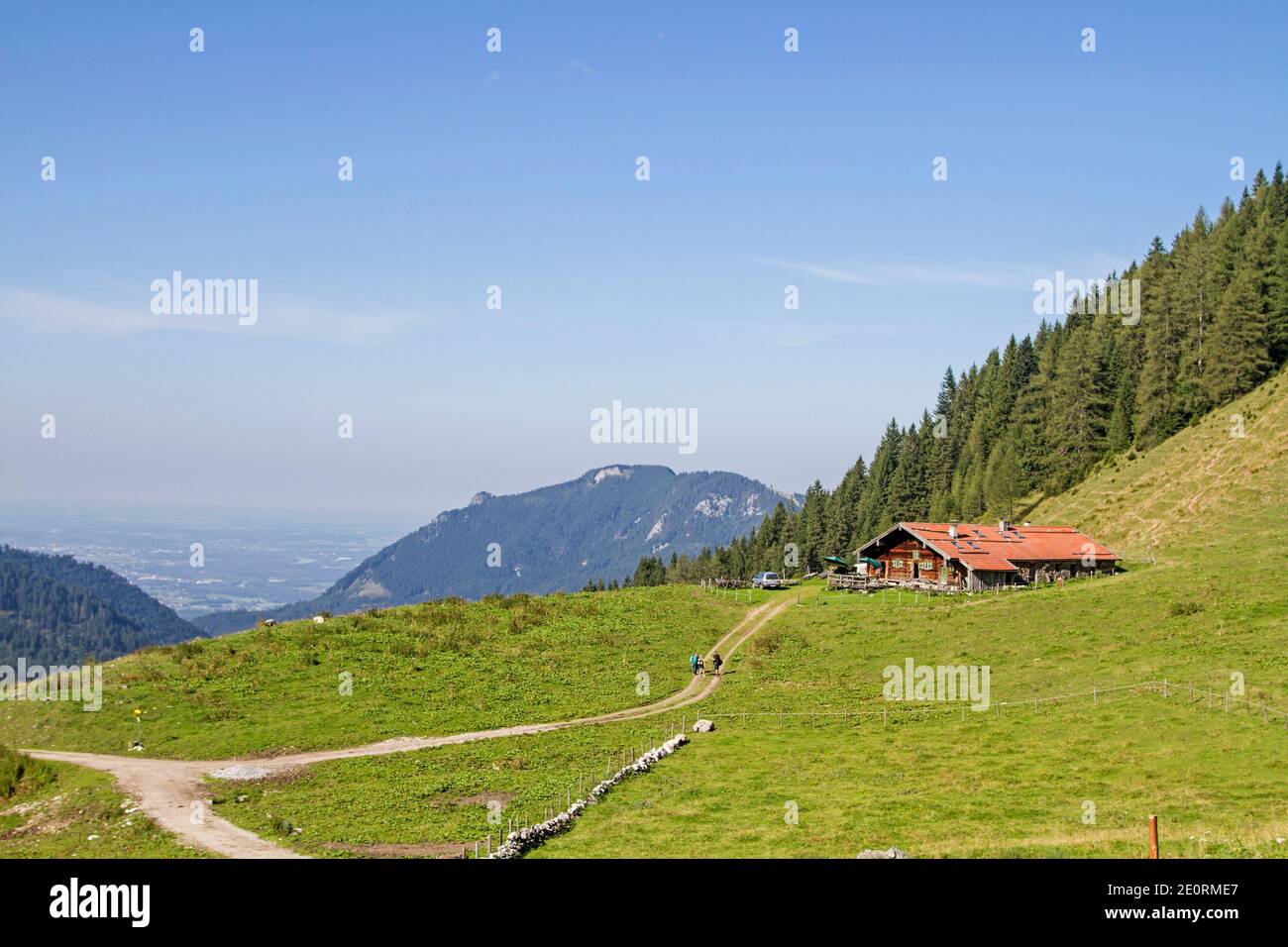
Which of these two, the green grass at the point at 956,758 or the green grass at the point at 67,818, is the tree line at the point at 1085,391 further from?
the green grass at the point at 67,818

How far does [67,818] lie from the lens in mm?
34125

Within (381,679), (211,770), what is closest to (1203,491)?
(381,679)

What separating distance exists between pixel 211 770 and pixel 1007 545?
213ft

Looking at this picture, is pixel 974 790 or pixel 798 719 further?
pixel 798 719

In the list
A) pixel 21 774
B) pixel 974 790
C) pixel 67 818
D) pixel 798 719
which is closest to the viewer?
pixel 974 790

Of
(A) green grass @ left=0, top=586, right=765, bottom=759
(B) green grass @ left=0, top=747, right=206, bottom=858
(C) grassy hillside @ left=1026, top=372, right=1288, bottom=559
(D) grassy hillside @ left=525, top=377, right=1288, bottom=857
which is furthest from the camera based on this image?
(C) grassy hillside @ left=1026, top=372, right=1288, bottom=559

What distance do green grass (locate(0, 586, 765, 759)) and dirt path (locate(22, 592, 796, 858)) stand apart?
1.04 m

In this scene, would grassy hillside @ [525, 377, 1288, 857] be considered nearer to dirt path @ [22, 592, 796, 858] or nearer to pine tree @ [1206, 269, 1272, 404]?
dirt path @ [22, 592, 796, 858]

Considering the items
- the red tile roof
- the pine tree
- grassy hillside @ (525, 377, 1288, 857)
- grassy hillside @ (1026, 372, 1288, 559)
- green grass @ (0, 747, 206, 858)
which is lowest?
green grass @ (0, 747, 206, 858)

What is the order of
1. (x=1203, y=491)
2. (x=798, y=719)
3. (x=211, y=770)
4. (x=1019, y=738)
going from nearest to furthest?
(x=1019, y=738)
(x=211, y=770)
(x=798, y=719)
(x=1203, y=491)

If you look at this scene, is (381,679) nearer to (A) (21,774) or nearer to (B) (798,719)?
(A) (21,774)

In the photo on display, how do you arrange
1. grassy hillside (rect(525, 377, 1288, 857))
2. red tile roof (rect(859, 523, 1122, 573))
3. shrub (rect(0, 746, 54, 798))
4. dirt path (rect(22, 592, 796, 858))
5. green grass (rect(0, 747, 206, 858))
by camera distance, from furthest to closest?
1. red tile roof (rect(859, 523, 1122, 573))
2. shrub (rect(0, 746, 54, 798))
3. dirt path (rect(22, 592, 796, 858))
4. green grass (rect(0, 747, 206, 858))
5. grassy hillside (rect(525, 377, 1288, 857))

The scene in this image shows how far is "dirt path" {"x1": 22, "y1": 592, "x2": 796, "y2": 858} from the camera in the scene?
3067 centimetres

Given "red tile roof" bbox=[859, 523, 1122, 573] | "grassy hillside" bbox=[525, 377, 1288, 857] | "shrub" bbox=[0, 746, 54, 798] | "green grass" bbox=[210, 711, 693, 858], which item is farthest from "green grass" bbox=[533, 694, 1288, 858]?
"red tile roof" bbox=[859, 523, 1122, 573]
